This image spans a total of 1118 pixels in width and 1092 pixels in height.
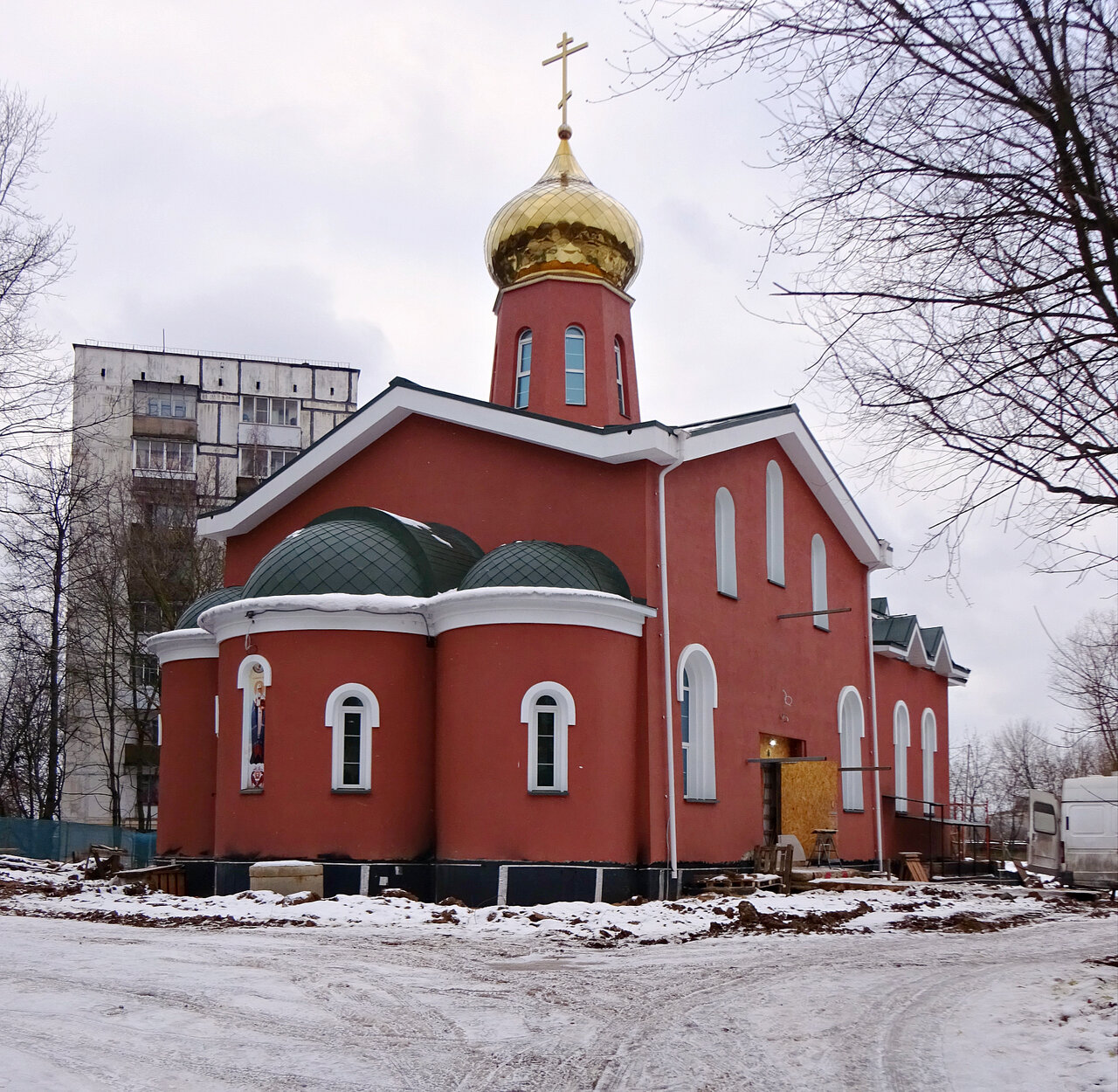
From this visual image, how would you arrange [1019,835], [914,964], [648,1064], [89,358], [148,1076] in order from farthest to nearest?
[1019,835] < [89,358] < [914,964] < [648,1064] < [148,1076]

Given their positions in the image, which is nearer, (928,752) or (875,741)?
(875,741)

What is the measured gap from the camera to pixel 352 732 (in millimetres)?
16797

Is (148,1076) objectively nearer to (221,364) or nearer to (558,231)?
(558,231)

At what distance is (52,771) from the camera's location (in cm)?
3106

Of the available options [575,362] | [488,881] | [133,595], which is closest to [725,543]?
[575,362]

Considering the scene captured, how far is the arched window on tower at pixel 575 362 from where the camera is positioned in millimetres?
22234

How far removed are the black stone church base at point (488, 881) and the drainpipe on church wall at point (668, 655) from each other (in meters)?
0.33

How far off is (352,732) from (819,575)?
9799 millimetres

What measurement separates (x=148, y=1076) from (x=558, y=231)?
58.6 feet

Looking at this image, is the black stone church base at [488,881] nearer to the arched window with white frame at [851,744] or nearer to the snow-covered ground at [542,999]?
the snow-covered ground at [542,999]

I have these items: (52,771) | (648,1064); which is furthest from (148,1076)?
(52,771)

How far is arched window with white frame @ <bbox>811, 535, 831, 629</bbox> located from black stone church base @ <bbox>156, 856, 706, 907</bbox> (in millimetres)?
7485

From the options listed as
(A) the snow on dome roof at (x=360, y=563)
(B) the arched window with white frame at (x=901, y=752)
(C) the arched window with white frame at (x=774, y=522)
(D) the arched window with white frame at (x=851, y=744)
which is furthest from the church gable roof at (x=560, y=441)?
(B) the arched window with white frame at (x=901, y=752)

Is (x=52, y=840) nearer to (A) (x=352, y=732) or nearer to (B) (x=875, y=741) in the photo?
(A) (x=352, y=732)
